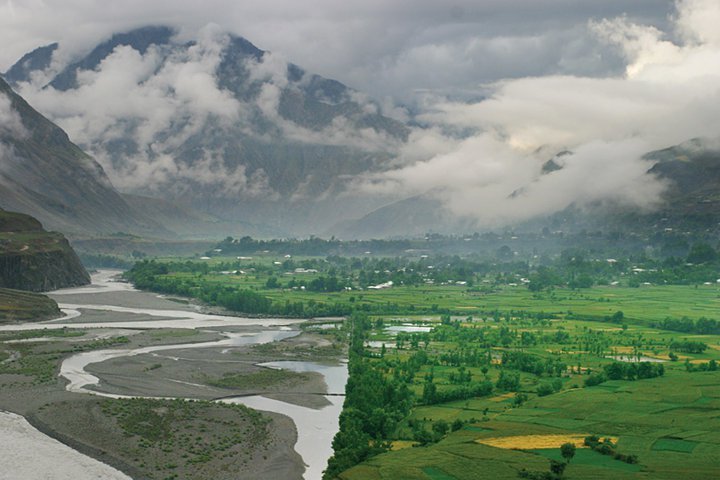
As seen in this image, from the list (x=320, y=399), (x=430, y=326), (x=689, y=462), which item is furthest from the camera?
(x=430, y=326)

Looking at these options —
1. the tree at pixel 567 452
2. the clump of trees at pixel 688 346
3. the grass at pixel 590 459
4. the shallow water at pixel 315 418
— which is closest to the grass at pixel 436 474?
the grass at pixel 590 459

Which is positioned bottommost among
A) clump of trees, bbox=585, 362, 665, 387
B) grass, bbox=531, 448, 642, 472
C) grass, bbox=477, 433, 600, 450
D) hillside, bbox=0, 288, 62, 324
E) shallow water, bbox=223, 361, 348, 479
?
shallow water, bbox=223, 361, 348, 479

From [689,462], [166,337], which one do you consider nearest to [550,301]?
[166,337]

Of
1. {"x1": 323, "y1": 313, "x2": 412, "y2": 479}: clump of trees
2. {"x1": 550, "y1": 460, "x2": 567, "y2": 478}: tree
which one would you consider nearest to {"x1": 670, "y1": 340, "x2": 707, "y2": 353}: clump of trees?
{"x1": 323, "y1": 313, "x2": 412, "y2": 479}: clump of trees

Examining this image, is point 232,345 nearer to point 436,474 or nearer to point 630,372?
point 630,372

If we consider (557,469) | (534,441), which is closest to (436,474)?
(557,469)

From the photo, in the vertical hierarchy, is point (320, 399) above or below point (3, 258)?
below

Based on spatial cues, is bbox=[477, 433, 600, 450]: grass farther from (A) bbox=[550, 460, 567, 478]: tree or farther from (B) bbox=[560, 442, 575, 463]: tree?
(A) bbox=[550, 460, 567, 478]: tree

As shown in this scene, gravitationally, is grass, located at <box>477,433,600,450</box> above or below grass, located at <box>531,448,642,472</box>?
above

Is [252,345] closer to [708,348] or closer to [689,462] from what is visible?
[708,348]
